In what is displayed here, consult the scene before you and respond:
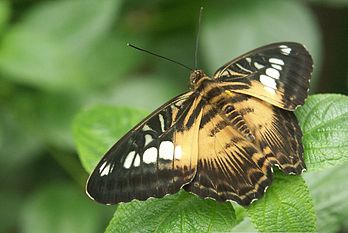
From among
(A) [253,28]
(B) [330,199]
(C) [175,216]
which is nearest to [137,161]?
(C) [175,216]

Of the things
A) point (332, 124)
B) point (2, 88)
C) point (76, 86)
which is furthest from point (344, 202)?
point (2, 88)

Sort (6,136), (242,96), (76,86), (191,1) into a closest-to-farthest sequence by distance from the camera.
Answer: (242,96) → (76,86) → (6,136) → (191,1)

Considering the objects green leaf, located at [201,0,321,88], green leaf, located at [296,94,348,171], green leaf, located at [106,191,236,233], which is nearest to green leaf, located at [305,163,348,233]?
green leaf, located at [296,94,348,171]

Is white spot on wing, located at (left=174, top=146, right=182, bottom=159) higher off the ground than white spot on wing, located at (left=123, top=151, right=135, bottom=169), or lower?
higher

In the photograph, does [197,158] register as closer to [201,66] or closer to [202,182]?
[202,182]

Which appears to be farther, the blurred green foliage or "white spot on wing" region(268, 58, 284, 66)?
the blurred green foliage

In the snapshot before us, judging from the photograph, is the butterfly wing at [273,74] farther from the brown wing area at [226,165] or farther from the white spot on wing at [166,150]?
the white spot on wing at [166,150]

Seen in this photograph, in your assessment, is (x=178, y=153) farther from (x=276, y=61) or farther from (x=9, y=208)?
(x=9, y=208)

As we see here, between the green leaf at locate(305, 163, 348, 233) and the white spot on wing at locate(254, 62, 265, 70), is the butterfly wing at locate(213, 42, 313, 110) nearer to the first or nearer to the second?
the white spot on wing at locate(254, 62, 265, 70)
